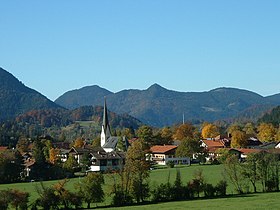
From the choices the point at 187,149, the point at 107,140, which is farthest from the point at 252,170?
the point at 107,140

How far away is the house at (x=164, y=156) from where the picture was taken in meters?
93.8

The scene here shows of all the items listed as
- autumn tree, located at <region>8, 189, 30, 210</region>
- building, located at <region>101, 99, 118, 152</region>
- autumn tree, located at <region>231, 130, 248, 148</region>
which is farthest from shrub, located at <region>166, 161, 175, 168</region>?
autumn tree, located at <region>8, 189, 30, 210</region>

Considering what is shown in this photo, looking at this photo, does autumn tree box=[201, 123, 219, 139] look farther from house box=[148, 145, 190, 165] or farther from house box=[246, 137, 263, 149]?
house box=[148, 145, 190, 165]

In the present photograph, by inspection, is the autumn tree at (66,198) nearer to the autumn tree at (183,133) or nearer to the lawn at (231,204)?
the lawn at (231,204)

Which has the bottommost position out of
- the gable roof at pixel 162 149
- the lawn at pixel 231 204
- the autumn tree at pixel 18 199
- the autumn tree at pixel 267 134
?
the lawn at pixel 231 204

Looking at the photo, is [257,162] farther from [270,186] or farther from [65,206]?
[65,206]

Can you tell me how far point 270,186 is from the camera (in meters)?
52.1

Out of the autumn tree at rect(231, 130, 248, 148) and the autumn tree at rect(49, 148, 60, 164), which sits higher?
the autumn tree at rect(231, 130, 248, 148)

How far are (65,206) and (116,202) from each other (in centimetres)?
444

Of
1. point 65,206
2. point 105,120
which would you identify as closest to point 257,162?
point 65,206

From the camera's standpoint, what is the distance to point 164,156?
3831 inches

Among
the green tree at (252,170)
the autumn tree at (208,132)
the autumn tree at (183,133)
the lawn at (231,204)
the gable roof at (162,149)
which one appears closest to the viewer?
the lawn at (231,204)

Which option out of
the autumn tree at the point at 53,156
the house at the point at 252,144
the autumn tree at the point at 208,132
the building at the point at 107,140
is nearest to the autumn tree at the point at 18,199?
the autumn tree at the point at 53,156

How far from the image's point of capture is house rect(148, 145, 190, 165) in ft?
308
